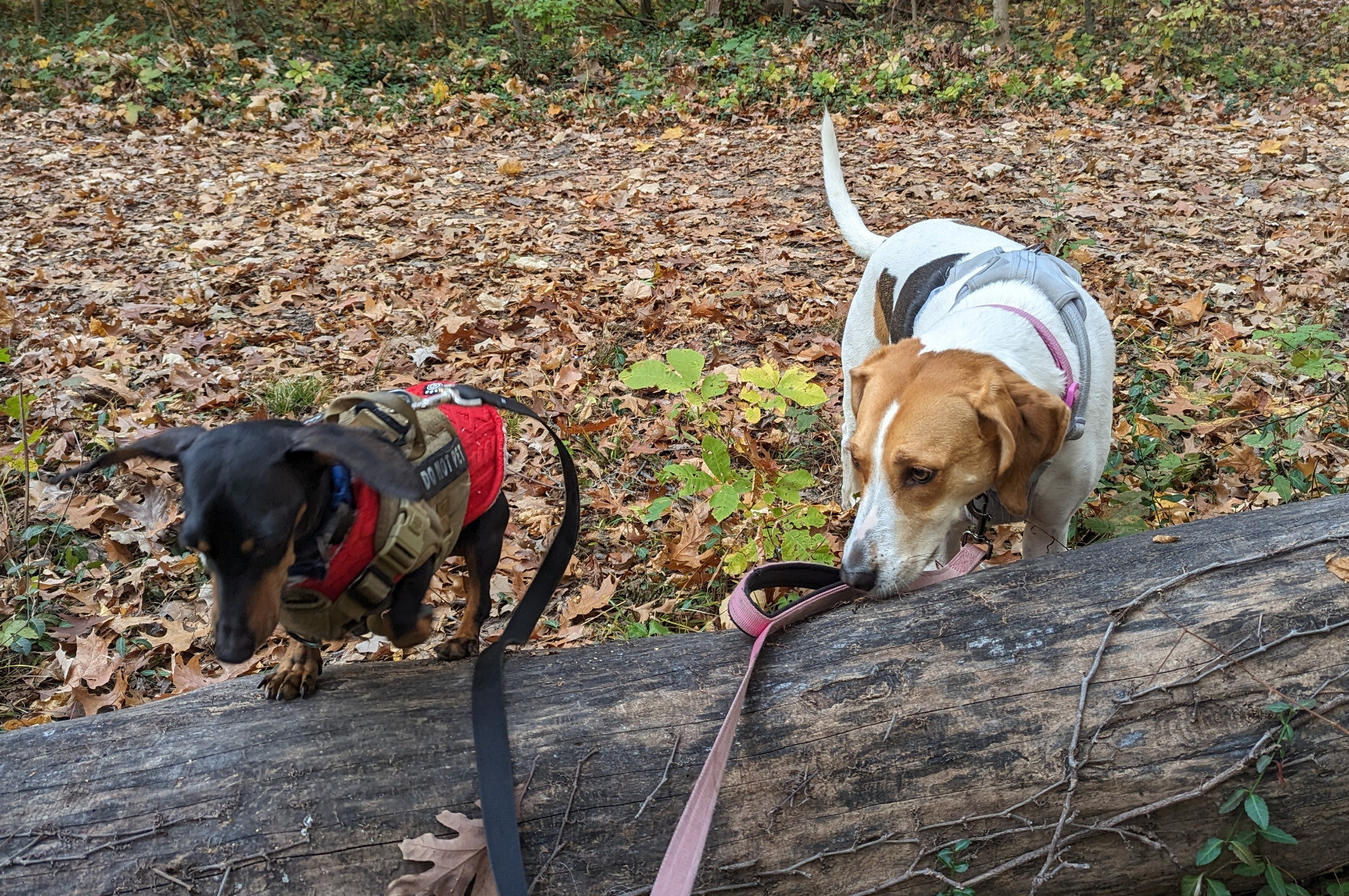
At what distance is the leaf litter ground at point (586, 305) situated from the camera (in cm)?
374

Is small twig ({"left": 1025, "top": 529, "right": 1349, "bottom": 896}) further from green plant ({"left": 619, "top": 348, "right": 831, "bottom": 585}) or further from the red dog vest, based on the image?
the red dog vest

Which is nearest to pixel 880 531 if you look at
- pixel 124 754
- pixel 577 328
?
pixel 124 754

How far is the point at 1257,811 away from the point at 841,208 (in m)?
3.62

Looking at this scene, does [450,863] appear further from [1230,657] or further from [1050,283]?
[1050,283]

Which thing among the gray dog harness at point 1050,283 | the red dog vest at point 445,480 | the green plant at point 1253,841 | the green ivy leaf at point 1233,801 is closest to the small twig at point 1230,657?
the green plant at point 1253,841

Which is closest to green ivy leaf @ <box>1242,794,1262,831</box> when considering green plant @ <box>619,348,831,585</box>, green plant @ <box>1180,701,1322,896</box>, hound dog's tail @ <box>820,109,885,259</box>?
green plant @ <box>1180,701,1322,896</box>

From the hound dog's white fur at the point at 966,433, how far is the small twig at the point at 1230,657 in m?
0.72

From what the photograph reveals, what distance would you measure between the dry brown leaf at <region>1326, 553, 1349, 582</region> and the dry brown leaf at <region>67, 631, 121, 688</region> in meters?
3.95

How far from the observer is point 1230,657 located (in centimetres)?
206

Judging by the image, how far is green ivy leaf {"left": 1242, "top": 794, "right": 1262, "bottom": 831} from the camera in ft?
6.12

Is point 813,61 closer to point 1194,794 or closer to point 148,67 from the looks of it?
point 148,67

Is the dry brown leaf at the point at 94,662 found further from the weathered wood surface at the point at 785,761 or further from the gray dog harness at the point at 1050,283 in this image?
the gray dog harness at the point at 1050,283

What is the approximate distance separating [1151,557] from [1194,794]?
67cm

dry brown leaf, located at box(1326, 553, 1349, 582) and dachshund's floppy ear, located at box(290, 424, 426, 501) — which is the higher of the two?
dachshund's floppy ear, located at box(290, 424, 426, 501)
